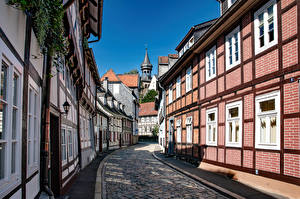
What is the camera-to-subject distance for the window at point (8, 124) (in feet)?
10.5

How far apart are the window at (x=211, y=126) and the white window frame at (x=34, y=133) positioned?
8076 mm

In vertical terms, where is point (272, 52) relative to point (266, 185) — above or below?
above

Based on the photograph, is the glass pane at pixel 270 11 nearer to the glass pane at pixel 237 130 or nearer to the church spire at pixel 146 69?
the glass pane at pixel 237 130

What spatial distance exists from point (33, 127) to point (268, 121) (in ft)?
20.1

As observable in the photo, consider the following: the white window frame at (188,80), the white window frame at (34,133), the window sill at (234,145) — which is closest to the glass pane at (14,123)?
the white window frame at (34,133)

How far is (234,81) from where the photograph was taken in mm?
→ 10438

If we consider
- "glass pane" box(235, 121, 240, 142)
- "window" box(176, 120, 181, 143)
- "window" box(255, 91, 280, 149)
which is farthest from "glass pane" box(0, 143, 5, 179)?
"window" box(176, 120, 181, 143)

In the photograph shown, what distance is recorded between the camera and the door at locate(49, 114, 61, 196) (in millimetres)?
7004

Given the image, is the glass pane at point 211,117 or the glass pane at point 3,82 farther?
the glass pane at point 211,117

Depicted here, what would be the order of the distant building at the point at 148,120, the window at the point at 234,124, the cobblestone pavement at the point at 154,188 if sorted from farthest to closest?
Result: the distant building at the point at 148,120 → the window at the point at 234,124 → the cobblestone pavement at the point at 154,188

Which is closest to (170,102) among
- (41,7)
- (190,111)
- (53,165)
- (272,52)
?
(190,111)

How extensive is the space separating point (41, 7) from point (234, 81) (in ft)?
25.1

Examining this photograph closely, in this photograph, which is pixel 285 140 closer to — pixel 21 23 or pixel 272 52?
pixel 272 52

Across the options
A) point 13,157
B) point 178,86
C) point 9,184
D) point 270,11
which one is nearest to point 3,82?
point 13,157
